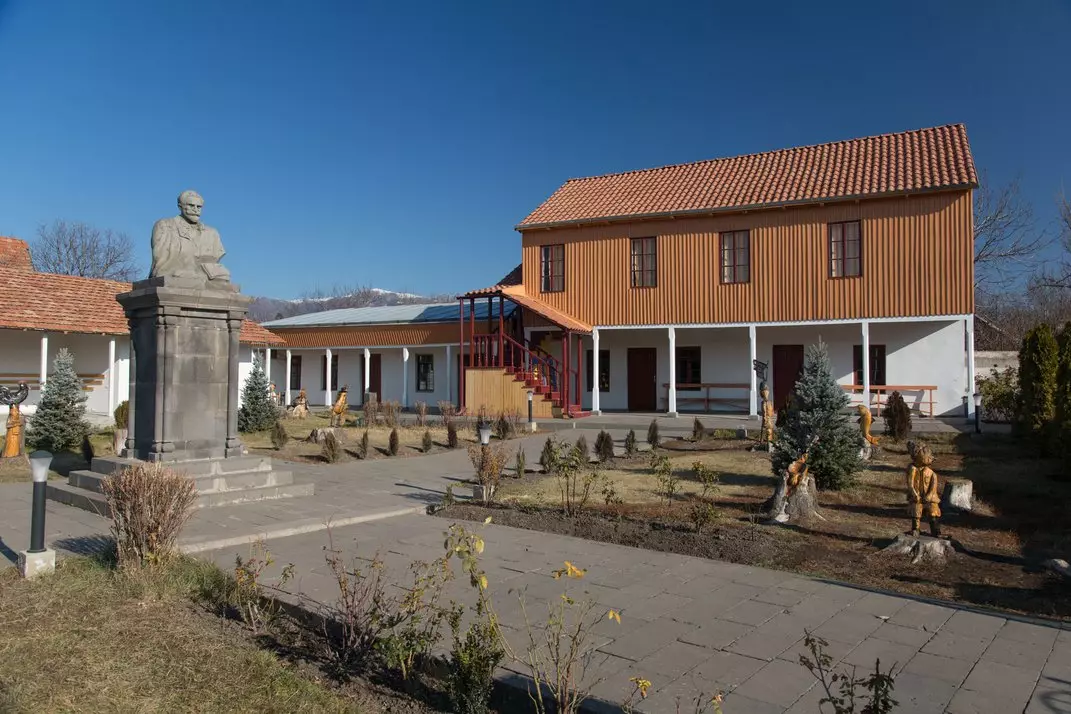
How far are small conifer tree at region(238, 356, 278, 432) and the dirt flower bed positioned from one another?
1129cm

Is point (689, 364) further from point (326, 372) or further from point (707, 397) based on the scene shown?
point (326, 372)

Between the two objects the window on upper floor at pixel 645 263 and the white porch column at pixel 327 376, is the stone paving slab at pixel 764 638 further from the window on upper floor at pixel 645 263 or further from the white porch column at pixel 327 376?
the white porch column at pixel 327 376

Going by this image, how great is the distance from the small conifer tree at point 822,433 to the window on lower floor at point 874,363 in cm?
1476

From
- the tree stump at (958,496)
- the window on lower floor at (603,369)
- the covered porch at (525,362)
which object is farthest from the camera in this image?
the window on lower floor at (603,369)

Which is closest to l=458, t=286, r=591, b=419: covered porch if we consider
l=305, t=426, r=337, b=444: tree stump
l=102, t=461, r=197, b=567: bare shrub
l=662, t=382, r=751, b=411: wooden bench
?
l=662, t=382, r=751, b=411: wooden bench

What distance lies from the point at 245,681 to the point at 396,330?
Answer: 1064 inches

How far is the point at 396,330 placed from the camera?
30.6 meters

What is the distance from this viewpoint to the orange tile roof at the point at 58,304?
67.5 ft

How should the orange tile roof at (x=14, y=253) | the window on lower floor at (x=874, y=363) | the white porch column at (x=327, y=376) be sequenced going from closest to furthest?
the window on lower floor at (x=874, y=363)
the orange tile roof at (x=14, y=253)
the white porch column at (x=327, y=376)

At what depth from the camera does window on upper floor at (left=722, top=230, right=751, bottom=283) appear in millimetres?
A: 23688

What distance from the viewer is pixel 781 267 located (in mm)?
23031

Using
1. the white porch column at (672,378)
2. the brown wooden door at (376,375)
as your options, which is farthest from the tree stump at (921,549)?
the brown wooden door at (376,375)

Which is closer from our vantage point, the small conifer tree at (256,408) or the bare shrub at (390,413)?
the small conifer tree at (256,408)

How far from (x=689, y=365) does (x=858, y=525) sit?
1837 centimetres
